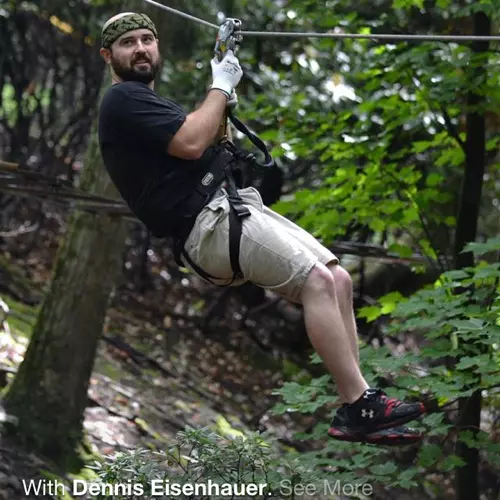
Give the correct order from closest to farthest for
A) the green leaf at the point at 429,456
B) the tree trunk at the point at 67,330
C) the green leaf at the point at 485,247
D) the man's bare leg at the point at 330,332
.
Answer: the man's bare leg at the point at 330,332, the green leaf at the point at 485,247, the green leaf at the point at 429,456, the tree trunk at the point at 67,330

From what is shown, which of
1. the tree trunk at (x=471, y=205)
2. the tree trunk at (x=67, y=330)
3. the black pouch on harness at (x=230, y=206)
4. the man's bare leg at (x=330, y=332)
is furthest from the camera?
the tree trunk at (x=67, y=330)

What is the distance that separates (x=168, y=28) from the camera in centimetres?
634

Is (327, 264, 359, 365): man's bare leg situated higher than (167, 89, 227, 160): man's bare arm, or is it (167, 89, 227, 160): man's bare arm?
(167, 89, 227, 160): man's bare arm

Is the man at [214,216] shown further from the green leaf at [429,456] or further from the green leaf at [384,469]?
the green leaf at [429,456]

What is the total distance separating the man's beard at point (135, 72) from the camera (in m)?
3.58

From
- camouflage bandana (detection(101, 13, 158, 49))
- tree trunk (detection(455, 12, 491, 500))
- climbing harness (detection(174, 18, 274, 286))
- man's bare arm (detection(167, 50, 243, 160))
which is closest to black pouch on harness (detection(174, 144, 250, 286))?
climbing harness (detection(174, 18, 274, 286))

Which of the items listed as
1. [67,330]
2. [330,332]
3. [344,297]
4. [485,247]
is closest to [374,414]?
[330,332]

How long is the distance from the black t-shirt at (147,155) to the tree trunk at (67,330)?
2.62 m

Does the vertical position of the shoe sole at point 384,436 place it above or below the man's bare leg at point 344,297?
below

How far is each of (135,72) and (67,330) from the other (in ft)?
10.1

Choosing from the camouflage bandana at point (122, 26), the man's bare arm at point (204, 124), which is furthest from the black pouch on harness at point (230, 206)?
the camouflage bandana at point (122, 26)

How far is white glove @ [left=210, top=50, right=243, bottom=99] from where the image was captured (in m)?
3.47

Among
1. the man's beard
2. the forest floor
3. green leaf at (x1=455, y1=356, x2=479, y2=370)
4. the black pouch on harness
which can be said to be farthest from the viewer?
the forest floor

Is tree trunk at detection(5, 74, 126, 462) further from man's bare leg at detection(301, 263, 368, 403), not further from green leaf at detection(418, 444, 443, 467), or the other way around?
man's bare leg at detection(301, 263, 368, 403)
